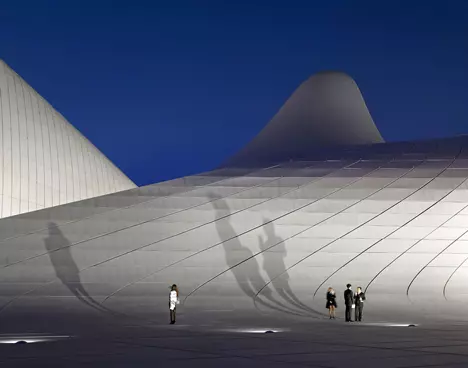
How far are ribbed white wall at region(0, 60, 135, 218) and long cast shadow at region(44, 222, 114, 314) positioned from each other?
2.43 metres

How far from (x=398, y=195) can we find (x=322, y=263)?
6.05m

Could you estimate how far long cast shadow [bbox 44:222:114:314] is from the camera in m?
24.0

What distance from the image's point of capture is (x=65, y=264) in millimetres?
26141

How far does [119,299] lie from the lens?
2373 centimetres

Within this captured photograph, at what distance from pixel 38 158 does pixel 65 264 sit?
6.36m

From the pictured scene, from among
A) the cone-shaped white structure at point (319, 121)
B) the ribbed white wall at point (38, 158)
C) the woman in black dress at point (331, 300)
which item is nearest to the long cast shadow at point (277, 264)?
the woman in black dress at point (331, 300)

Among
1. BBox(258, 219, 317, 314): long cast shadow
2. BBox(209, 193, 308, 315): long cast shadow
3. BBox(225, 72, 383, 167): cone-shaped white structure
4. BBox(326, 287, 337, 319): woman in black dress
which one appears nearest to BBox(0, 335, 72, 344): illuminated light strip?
BBox(326, 287, 337, 319): woman in black dress

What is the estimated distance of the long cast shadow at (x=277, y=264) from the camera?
24969 mm

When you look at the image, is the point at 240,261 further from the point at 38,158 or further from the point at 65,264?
the point at 38,158

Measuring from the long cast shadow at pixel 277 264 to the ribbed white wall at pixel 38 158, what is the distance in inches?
320

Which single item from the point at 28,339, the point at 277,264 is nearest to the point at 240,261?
the point at 277,264

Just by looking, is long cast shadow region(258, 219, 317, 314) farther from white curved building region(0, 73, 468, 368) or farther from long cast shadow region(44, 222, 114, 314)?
long cast shadow region(44, 222, 114, 314)

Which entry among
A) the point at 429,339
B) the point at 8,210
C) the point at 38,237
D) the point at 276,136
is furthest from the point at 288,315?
the point at 276,136

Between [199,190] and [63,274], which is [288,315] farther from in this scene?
[199,190]
